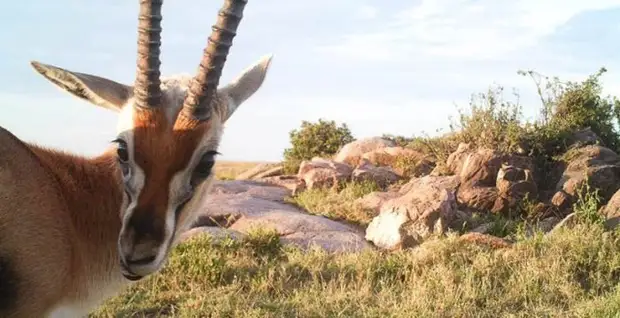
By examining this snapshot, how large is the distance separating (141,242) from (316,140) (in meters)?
22.5

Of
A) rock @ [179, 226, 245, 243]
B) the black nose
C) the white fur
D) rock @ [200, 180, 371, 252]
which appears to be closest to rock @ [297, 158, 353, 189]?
rock @ [200, 180, 371, 252]

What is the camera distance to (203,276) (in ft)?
33.5

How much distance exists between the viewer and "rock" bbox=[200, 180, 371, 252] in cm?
A: 1322

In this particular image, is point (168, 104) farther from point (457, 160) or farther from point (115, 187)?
point (457, 160)

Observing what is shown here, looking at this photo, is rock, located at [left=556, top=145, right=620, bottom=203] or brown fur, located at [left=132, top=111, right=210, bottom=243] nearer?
brown fur, located at [left=132, top=111, right=210, bottom=243]

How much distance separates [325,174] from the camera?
19031 mm

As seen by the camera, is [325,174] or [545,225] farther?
[325,174]

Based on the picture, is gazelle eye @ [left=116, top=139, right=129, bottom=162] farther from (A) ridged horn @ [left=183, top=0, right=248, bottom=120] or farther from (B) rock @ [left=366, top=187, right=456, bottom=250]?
(B) rock @ [left=366, top=187, right=456, bottom=250]

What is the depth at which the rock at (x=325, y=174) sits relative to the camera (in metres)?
18.8

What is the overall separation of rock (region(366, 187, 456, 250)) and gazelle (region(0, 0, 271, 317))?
7209 mm

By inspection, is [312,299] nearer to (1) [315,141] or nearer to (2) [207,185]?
(2) [207,185]

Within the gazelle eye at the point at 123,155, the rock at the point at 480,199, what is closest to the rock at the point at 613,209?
the rock at the point at 480,199

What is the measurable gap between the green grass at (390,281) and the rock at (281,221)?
100 cm

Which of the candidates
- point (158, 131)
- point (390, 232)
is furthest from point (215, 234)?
point (158, 131)
